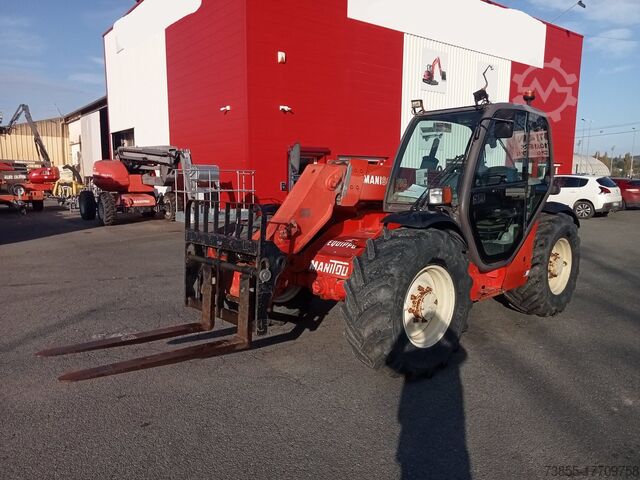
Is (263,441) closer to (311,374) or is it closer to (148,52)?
(311,374)

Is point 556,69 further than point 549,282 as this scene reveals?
Yes

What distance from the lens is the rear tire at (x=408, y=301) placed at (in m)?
3.73

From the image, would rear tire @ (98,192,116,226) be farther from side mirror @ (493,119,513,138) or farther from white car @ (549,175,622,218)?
white car @ (549,175,622,218)

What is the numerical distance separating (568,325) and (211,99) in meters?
14.1

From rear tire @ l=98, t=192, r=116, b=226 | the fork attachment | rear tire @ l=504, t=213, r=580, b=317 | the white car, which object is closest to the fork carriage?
the fork attachment

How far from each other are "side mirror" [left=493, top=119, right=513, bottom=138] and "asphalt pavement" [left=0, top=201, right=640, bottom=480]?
6.79 feet

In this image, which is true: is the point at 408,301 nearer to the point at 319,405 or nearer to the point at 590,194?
the point at 319,405

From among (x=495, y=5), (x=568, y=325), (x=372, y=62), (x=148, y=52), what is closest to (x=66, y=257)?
(x=568, y=325)

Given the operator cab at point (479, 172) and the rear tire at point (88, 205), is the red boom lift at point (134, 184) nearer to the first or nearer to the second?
the rear tire at point (88, 205)

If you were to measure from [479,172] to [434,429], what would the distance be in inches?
96.9

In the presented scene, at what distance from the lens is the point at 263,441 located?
3193 mm

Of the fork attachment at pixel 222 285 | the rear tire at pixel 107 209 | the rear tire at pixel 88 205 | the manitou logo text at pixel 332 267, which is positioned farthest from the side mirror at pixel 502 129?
the rear tire at pixel 88 205

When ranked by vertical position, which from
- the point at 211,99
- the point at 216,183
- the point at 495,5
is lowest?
the point at 216,183

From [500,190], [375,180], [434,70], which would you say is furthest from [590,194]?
[375,180]
